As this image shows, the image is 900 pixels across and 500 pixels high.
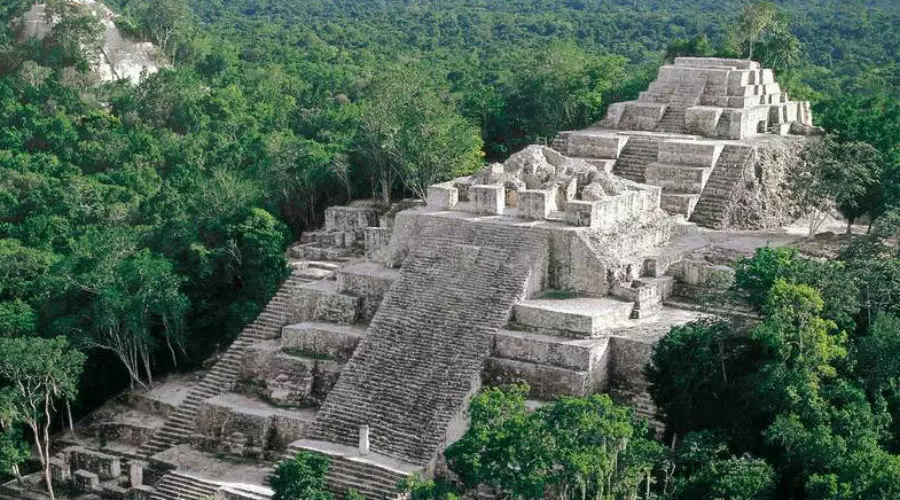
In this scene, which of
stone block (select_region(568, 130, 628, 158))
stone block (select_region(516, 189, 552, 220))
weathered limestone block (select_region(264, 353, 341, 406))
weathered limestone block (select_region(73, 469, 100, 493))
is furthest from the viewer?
stone block (select_region(568, 130, 628, 158))

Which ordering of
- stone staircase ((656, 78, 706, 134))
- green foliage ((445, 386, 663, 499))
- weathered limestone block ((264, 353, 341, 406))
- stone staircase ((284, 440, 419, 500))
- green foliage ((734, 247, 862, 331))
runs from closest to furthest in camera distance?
green foliage ((445, 386, 663, 499)) < stone staircase ((284, 440, 419, 500)) < green foliage ((734, 247, 862, 331)) < weathered limestone block ((264, 353, 341, 406)) < stone staircase ((656, 78, 706, 134))

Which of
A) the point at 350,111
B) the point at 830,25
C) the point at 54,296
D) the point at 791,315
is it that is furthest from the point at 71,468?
the point at 830,25

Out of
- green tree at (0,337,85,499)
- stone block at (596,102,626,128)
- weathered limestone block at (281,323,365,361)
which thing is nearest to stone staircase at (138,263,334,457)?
weathered limestone block at (281,323,365,361)

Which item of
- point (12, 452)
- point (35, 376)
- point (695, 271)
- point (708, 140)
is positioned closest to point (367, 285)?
point (695, 271)

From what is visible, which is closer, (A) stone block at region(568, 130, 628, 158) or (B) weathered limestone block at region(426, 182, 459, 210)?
(B) weathered limestone block at region(426, 182, 459, 210)

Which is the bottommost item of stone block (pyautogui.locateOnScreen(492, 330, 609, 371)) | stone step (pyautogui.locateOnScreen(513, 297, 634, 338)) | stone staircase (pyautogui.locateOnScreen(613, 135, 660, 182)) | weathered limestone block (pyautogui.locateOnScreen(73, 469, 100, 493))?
weathered limestone block (pyautogui.locateOnScreen(73, 469, 100, 493))

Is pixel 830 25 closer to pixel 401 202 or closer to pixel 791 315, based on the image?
pixel 401 202

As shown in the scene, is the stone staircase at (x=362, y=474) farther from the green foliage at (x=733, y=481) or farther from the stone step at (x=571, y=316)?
the green foliage at (x=733, y=481)

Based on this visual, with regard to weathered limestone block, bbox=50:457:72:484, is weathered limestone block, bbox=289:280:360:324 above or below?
above

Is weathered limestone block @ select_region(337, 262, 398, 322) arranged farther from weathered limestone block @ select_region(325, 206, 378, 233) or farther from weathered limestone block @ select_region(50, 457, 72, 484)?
weathered limestone block @ select_region(50, 457, 72, 484)
